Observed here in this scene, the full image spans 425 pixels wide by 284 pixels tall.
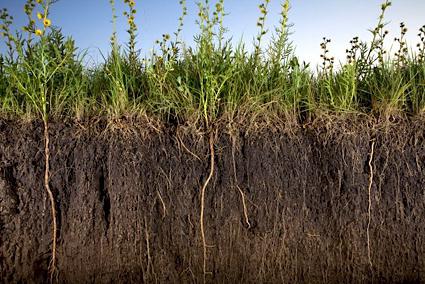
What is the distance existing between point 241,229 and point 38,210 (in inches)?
45.5

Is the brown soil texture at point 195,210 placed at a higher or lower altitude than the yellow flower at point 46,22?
lower

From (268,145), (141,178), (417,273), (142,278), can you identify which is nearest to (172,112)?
(141,178)

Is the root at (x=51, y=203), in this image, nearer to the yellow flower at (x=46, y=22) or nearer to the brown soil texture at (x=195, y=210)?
the brown soil texture at (x=195, y=210)

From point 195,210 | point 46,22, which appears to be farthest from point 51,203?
point 46,22

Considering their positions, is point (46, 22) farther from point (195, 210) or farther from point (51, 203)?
point (195, 210)

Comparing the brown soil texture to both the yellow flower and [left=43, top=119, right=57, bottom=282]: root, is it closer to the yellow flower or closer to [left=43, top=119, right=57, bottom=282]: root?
[left=43, top=119, right=57, bottom=282]: root

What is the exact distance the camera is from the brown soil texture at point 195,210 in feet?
7.96

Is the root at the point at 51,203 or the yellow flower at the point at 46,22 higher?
the yellow flower at the point at 46,22

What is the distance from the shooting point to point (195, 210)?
244cm

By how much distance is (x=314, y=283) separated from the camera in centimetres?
250

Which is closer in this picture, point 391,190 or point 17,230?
point 17,230

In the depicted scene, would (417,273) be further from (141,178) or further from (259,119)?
(141,178)

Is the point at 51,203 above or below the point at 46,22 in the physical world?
below

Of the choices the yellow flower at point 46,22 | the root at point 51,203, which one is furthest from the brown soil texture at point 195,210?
the yellow flower at point 46,22
